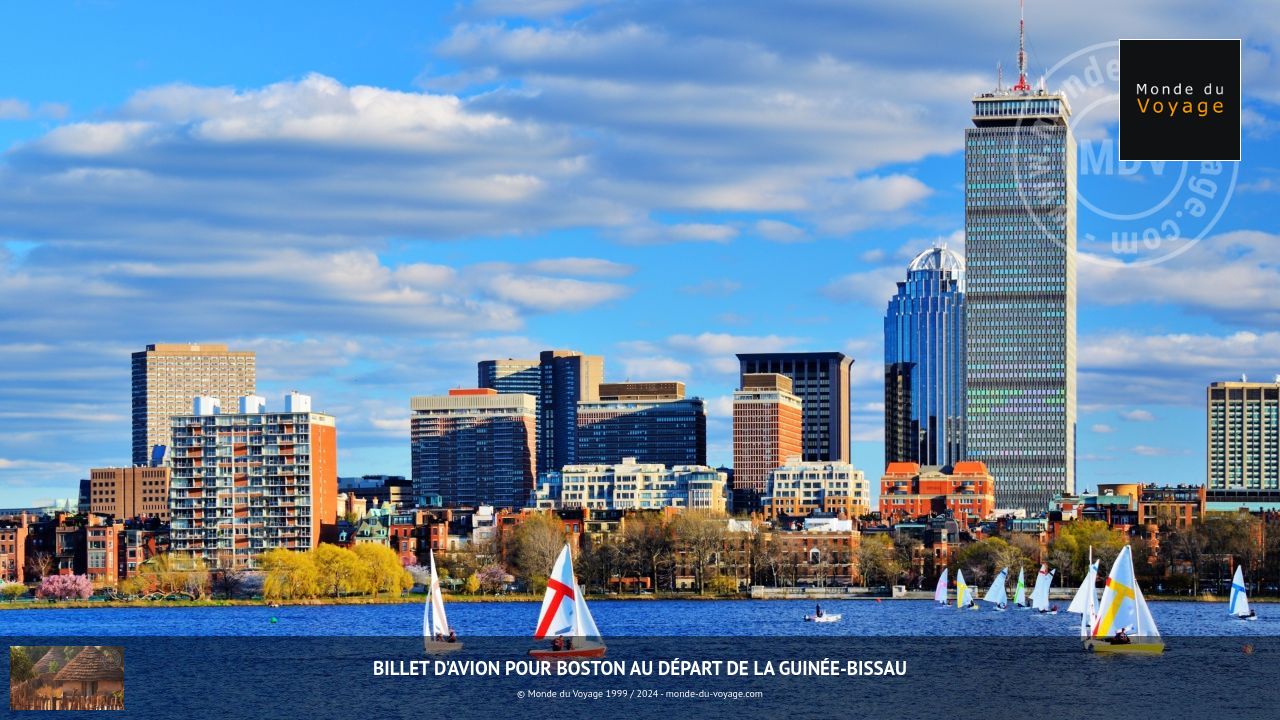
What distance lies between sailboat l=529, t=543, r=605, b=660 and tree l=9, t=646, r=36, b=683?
102ft

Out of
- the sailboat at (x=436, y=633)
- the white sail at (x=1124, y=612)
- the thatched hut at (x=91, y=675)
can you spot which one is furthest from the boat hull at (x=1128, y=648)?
the thatched hut at (x=91, y=675)

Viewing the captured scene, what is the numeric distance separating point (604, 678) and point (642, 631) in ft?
159

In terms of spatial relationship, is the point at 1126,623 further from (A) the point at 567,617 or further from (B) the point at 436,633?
(B) the point at 436,633

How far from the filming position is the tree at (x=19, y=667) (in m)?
124

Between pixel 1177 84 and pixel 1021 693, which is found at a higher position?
pixel 1177 84

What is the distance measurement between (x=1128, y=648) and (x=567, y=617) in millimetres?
48283

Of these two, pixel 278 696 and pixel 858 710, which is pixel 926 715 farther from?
pixel 278 696

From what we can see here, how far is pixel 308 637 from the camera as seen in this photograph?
183625 millimetres

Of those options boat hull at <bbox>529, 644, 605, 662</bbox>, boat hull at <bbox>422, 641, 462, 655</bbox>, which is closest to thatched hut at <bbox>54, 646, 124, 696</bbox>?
boat hull at <bbox>422, 641, 462, 655</bbox>

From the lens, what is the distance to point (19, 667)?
127875 millimetres

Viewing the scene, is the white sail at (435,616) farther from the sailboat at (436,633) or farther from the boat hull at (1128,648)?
the boat hull at (1128,648)

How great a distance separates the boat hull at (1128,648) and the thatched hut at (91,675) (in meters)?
71.4

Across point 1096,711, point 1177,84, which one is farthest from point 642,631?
point 1177,84

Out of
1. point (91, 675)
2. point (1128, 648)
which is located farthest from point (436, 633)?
point (1128, 648)
